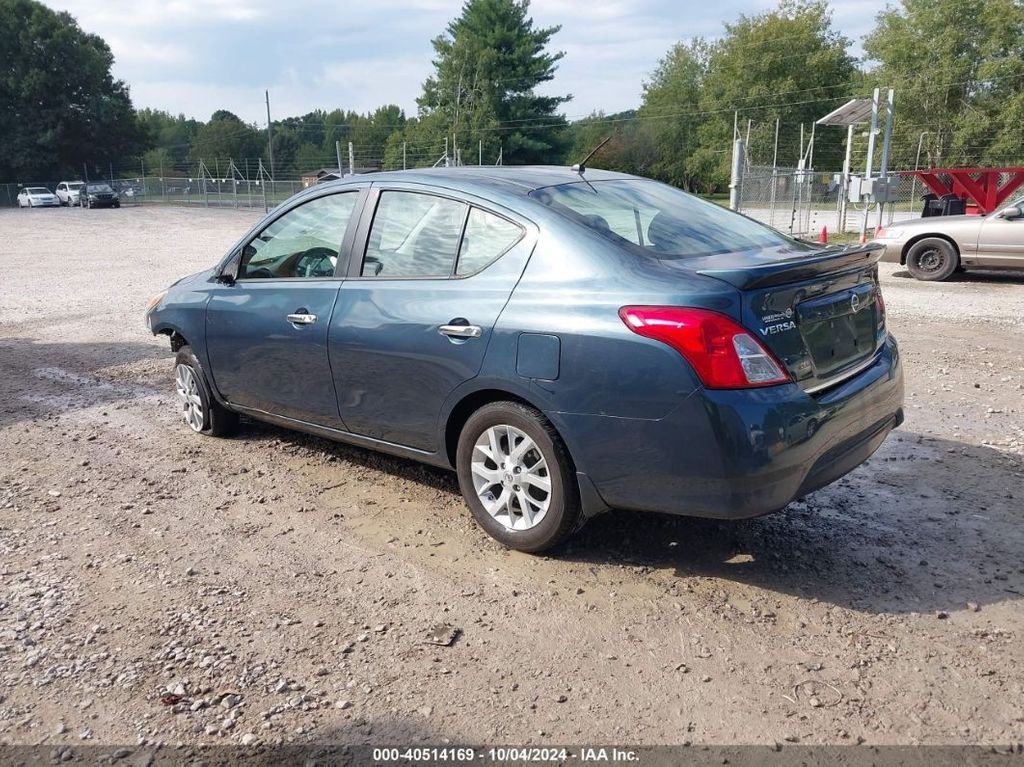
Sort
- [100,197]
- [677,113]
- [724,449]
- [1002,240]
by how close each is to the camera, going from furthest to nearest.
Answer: [677,113] < [100,197] < [1002,240] < [724,449]

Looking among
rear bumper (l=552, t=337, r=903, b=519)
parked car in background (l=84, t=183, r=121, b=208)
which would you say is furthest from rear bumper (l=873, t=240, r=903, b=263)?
parked car in background (l=84, t=183, r=121, b=208)

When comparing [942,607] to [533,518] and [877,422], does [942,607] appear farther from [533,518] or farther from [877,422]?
[533,518]

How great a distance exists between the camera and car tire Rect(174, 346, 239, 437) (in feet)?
18.0

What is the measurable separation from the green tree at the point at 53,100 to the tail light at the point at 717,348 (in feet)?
236

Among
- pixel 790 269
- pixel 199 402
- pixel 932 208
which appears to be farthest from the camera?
pixel 932 208

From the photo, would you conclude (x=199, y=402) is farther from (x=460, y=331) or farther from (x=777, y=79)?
(x=777, y=79)

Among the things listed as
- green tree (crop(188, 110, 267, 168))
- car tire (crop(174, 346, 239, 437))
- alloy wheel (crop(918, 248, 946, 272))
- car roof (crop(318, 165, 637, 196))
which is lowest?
car tire (crop(174, 346, 239, 437))

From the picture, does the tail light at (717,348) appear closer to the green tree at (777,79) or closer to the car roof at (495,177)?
the car roof at (495,177)

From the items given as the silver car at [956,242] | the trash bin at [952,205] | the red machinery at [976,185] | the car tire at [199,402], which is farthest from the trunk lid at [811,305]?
the red machinery at [976,185]

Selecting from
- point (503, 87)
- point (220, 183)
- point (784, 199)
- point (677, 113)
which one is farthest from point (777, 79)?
point (784, 199)

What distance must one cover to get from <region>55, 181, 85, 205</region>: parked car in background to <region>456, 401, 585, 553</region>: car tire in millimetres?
53262

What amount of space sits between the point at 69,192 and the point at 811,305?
56655 millimetres

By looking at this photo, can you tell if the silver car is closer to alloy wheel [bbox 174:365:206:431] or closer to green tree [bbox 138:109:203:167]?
alloy wheel [bbox 174:365:206:431]

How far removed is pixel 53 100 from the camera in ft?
213
